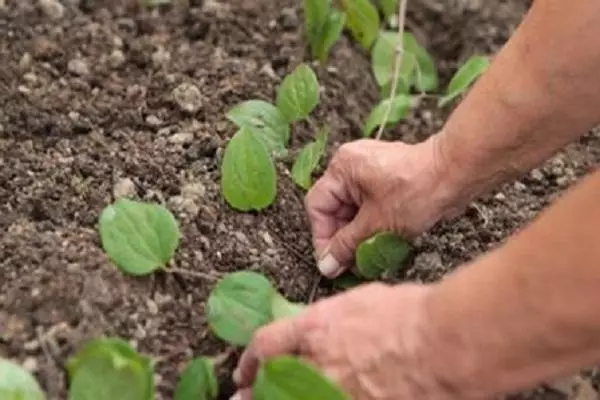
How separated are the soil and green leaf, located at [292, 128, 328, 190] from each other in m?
0.02

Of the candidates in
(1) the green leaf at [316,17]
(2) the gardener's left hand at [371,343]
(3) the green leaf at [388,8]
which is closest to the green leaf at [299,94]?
(1) the green leaf at [316,17]

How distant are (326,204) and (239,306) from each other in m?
0.18

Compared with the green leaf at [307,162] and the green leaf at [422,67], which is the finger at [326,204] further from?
the green leaf at [422,67]

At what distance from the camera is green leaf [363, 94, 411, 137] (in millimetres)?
1249

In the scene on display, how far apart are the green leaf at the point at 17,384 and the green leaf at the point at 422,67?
59 cm

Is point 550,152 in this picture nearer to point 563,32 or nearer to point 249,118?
point 563,32

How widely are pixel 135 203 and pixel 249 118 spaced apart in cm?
21

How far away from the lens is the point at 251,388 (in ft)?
3.13

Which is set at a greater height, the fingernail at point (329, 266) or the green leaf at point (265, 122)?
the green leaf at point (265, 122)

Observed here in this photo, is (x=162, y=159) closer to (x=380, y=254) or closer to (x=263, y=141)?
(x=263, y=141)

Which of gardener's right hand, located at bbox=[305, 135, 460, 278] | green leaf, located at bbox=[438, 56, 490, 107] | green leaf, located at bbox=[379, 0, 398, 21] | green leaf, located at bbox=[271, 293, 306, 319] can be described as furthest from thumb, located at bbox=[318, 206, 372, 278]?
green leaf, located at bbox=[379, 0, 398, 21]

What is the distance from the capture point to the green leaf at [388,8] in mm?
1392

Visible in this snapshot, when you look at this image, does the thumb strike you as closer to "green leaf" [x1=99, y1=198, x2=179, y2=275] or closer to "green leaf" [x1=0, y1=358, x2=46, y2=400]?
"green leaf" [x1=99, y1=198, x2=179, y2=275]

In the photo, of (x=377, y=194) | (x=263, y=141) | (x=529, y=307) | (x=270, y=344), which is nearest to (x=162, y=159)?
(x=263, y=141)
